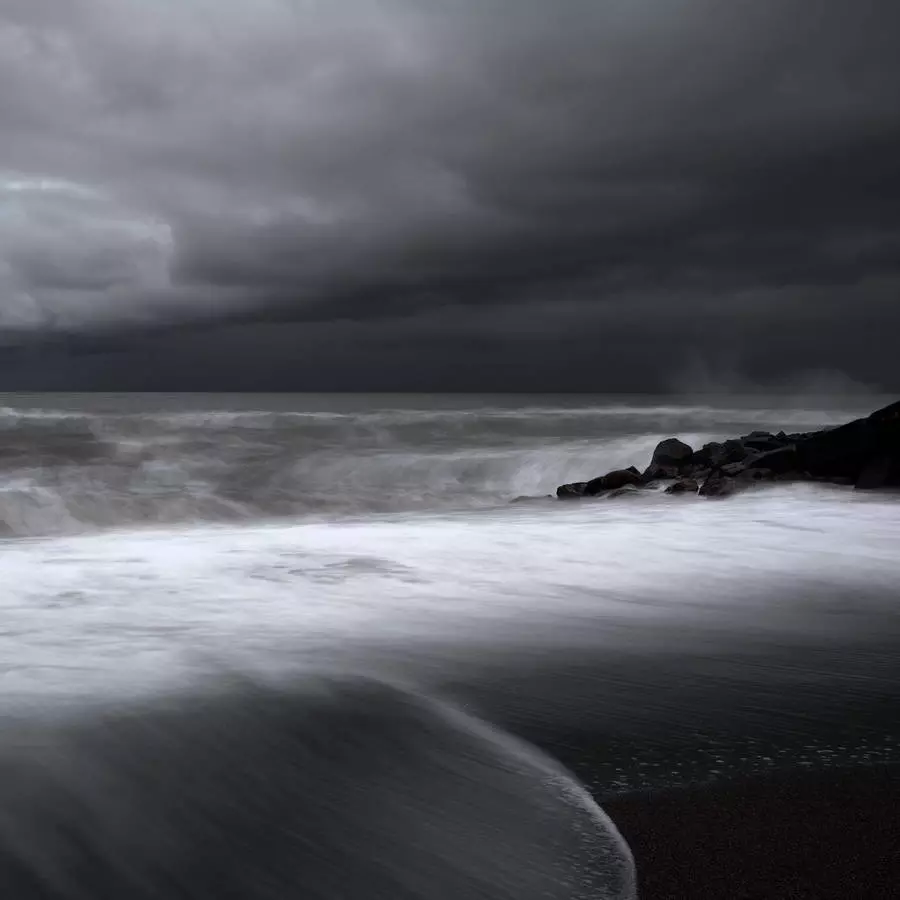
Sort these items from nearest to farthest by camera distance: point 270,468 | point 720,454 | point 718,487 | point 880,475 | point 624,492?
point 880,475
point 718,487
point 624,492
point 720,454
point 270,468

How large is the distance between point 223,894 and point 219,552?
4.97 metres

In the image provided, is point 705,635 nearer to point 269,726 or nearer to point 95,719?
point 269,726

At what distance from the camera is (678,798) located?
2.29 meters

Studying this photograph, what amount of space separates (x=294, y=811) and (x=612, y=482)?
991 centimetres

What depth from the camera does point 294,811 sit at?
2.17 m

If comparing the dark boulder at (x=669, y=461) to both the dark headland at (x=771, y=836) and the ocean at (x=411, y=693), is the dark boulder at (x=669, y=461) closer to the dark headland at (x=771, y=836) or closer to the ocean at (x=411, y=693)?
the ocean at (x=411, y=693)

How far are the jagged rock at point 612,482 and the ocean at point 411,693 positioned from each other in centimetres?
362

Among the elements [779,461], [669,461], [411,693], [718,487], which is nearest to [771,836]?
[411,693]

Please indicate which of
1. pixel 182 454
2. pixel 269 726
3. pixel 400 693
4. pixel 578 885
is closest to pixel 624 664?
pixel 400 693

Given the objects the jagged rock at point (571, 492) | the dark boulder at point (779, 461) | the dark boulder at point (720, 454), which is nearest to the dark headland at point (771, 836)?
the jagged rock at point (571, 492)

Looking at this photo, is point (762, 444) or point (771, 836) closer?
point (771, 836)

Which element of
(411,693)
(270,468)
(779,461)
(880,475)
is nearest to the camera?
(411,693)

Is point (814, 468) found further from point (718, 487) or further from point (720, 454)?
point (720, 454)

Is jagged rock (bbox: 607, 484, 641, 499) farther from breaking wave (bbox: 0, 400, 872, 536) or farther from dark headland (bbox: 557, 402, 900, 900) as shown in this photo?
dark headland (bbox: 557, 402, 900, 900)
